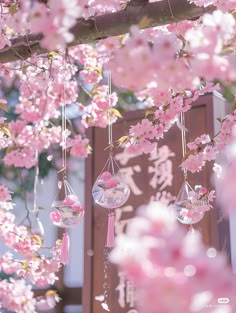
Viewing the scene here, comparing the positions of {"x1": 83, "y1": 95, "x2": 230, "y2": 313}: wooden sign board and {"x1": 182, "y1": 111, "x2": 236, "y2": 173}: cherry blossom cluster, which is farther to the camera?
{"x1": 83, "y1": 95, "x2": 230, "y2": 313}: wooden sign board

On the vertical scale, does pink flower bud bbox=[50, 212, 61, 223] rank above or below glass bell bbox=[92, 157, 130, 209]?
below

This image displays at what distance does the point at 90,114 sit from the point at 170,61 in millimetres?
2478

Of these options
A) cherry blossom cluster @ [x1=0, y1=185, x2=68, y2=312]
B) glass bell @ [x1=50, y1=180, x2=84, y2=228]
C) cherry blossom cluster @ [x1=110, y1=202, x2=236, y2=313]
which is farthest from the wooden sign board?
cherry blossom cluster @ [x1=110, y1=202, x2=236, y2=313]

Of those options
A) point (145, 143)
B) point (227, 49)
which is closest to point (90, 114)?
point (145, 143)

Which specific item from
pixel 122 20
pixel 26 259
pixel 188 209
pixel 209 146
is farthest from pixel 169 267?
pixel 26 259

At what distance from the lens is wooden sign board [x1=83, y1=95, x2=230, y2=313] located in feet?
11.8

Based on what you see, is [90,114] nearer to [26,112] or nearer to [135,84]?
[26,112]

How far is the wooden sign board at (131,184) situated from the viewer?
3605mm

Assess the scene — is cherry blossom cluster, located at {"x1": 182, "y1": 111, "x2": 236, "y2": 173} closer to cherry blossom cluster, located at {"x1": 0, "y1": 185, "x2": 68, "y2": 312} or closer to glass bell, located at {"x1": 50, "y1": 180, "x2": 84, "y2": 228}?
glass bell, located at {"x1": 50, "y1": 180, "x2": 84, "y2": 228}

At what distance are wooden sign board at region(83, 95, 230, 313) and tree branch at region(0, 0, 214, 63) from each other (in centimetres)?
155

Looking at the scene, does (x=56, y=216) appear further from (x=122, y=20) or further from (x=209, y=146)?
(x=122, y=20)

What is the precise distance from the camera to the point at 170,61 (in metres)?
1.05

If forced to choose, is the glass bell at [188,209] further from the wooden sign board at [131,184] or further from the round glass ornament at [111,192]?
the wooden sign board at [131,184]

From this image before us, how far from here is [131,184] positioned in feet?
12.4
